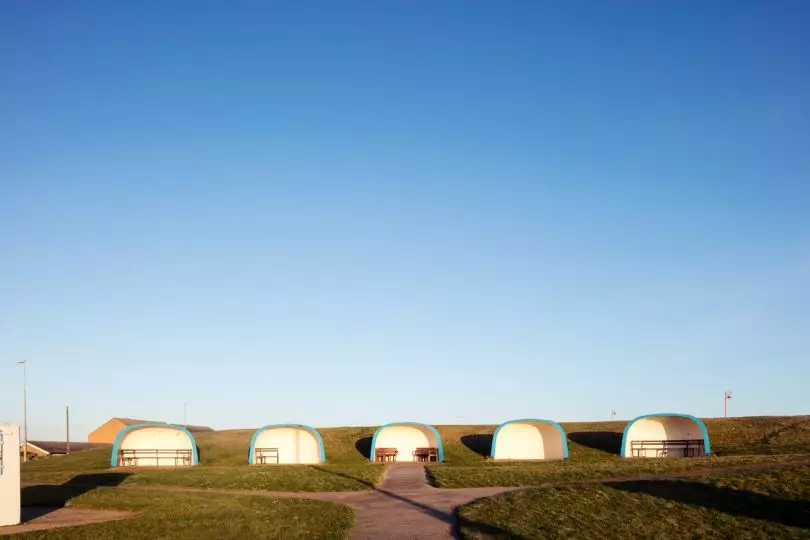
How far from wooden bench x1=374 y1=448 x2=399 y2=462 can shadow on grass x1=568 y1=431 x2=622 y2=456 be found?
1273cm

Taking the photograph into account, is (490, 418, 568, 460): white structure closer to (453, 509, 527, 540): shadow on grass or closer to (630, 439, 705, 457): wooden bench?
(630, 439, 705, 457): wooden bench

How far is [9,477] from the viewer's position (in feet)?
74.2

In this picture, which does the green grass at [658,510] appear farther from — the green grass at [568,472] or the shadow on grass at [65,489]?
the shadow on grass at [65,489]

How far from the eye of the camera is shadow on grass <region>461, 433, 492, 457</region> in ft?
164

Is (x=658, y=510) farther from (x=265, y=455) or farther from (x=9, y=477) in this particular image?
(x=265, y=455)

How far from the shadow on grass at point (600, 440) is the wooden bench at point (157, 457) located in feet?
90.2

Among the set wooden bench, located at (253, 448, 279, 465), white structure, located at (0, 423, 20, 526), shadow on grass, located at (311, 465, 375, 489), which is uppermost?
white structure, located at (0, 423, 20, 526)

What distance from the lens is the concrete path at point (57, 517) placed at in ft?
70.6

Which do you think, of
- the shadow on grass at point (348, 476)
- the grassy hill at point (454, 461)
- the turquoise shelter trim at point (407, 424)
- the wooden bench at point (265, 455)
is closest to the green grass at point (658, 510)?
the grassy hill at point (454, 461)

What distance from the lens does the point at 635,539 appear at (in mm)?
19359

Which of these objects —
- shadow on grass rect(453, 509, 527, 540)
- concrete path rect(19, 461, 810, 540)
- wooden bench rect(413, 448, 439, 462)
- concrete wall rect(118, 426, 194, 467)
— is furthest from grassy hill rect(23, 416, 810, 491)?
shadow on grass rect(453, 509, 527, 540)

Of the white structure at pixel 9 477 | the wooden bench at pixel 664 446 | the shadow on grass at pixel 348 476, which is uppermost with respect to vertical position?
the white structure at pixel 9 477

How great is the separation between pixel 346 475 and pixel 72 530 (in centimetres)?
1707

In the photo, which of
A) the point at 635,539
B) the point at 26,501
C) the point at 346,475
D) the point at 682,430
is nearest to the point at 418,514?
the point at 635,539
